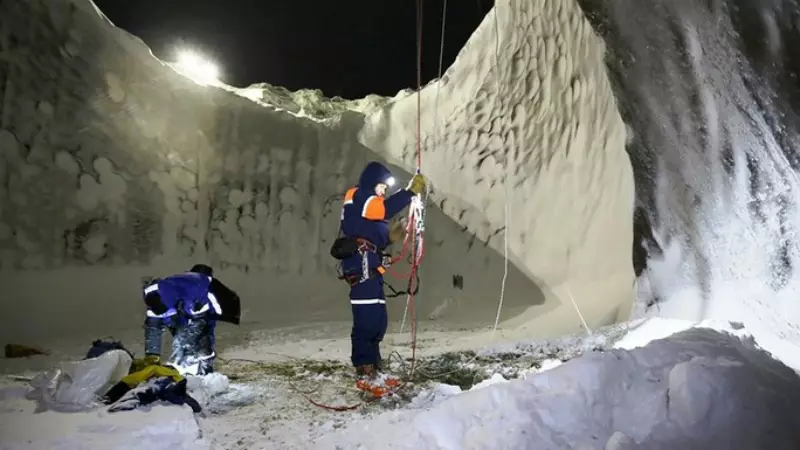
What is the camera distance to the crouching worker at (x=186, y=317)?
3.53 meters

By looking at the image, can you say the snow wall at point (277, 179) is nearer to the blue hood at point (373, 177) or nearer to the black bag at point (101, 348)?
the blue hood at point (373, 177)

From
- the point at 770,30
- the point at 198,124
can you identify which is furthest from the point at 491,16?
the point at 770,30

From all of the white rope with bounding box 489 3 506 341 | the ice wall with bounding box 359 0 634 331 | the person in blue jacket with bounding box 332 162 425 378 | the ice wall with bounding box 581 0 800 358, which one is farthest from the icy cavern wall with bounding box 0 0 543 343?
the person in blue jacket with bounding box 332 162 425 378

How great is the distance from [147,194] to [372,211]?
13.7ft

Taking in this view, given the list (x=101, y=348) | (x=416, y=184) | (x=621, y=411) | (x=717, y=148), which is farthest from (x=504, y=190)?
(x=621, y=411)

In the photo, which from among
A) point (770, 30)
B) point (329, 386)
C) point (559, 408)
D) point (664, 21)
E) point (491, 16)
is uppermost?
point (491, 16)

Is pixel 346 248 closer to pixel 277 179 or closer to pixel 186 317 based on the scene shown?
pixel 186 317

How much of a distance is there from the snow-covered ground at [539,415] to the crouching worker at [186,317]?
0.98 feet

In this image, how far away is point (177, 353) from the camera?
3602 millimetres

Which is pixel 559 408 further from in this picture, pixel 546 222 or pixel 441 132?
pixel 441 132

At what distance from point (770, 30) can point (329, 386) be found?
303 cm

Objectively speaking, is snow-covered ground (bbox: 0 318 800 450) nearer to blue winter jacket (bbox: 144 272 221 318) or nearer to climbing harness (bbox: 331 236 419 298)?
blue winter jacket (bbox: 144 272 221 318)

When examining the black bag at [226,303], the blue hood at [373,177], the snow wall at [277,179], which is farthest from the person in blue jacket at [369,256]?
the snow wall at [277,179]

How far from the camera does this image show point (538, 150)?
7.24 metres
